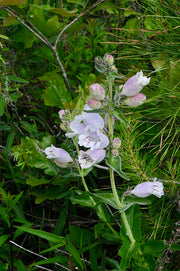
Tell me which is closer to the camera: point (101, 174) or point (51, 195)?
point (51, 195)

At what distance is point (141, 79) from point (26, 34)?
100 centimetres

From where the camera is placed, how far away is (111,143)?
3.05 feet

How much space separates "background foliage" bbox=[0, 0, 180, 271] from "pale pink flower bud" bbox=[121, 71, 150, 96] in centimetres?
26

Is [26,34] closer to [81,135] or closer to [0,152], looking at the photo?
[0,152]

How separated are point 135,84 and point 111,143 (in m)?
0.19

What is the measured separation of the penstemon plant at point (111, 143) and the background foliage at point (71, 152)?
0.05 meters

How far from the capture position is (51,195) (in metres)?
1.39

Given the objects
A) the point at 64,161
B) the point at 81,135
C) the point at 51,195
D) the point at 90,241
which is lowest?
the point at 90,241

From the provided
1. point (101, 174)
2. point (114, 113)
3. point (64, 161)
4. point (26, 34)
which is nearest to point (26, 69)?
point (26, 34)

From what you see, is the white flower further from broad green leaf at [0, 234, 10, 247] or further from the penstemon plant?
broad green leaf at [0, 234, 10, 247]

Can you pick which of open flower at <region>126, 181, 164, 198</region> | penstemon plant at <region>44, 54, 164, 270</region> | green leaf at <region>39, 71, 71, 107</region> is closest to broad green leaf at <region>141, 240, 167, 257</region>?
penstemon plant at <region>44, 54, 164, 270</region>

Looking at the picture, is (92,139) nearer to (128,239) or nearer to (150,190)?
(150,190)

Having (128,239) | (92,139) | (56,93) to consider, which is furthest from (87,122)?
(56,93)

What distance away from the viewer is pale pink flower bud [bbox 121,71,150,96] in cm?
85
